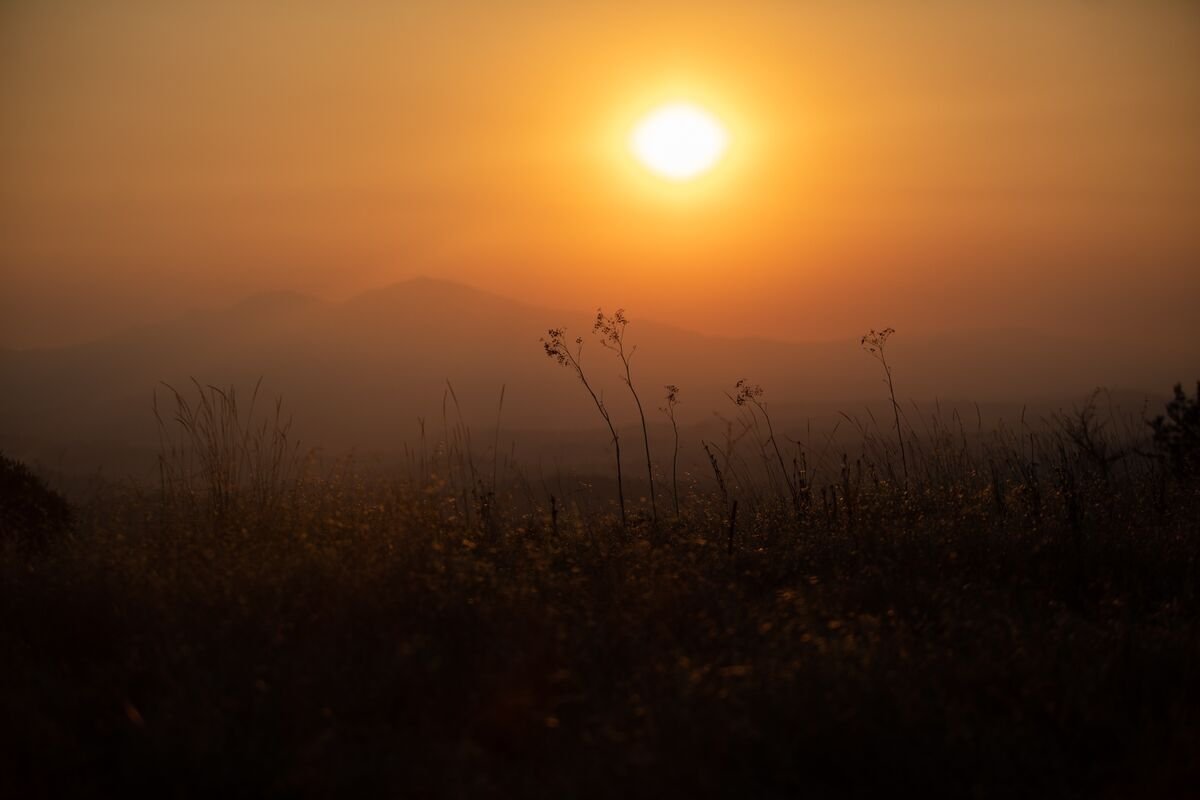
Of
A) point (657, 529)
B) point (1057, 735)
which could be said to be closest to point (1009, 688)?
point (1057, 735)

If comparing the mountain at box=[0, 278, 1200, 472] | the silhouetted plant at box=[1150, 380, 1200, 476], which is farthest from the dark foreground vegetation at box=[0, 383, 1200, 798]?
the mountain at box=[0, 278, 1200, 472]

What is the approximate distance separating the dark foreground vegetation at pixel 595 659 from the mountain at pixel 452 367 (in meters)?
50.0

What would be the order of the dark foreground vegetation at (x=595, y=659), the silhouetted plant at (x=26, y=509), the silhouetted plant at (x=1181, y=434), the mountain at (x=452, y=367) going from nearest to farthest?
the dark foreground vegetation at (x=595, y=659)
the silhouetted plant at (x=26, y=509)
the silhouetted plant at (x=1181, y=434)
the mountain at (x=452, y=367)

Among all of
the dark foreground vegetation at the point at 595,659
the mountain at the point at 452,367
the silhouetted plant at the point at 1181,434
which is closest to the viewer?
the dark foreground vegetation at the point at 595,659

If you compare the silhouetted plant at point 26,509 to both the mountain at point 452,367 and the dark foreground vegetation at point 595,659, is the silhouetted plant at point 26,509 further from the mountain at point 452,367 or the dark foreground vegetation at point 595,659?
the mountain at point 452,367

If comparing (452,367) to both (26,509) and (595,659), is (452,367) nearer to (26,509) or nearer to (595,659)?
(26,509)

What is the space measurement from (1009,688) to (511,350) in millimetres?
109701

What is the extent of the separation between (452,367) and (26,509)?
102532 millimetres

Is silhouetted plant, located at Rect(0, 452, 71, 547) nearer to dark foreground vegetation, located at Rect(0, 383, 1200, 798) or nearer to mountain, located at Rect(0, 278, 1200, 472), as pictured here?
dark foreground vegetation, located at Rect(0, 383, 1200, 798)

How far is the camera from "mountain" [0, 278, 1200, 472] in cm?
8012

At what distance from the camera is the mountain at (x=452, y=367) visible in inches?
3155

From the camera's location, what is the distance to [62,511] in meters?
5.98

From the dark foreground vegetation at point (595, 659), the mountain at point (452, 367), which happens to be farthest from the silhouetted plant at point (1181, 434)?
the mountain at point (452, 367)

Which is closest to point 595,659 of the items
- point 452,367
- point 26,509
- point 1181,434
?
point 26,509
